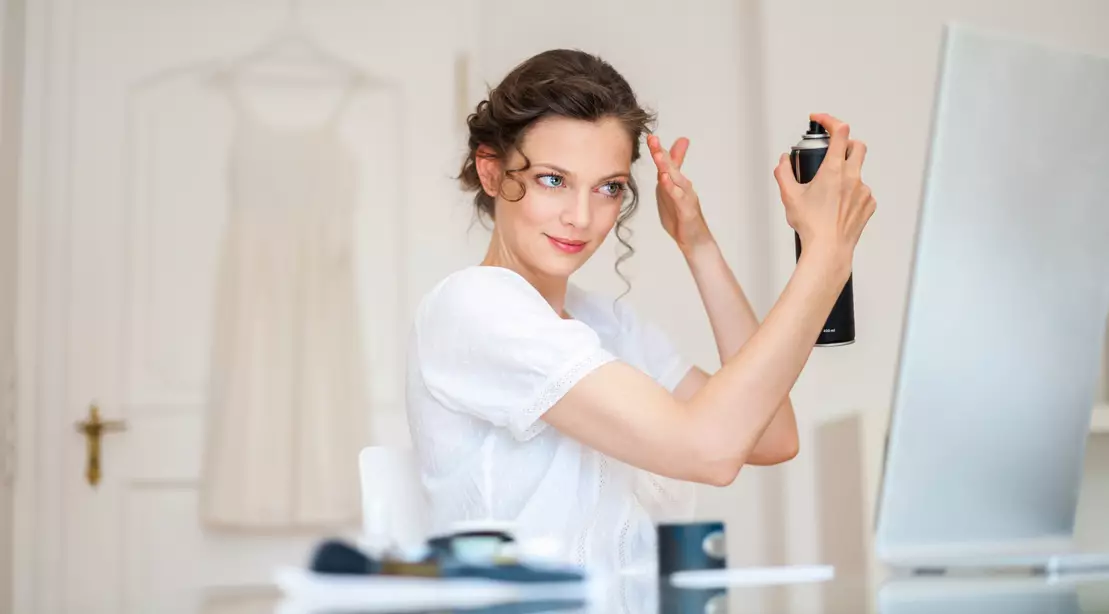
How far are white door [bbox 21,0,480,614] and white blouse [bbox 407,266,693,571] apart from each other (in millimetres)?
1436

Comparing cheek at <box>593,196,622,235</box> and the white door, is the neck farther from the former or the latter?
the white door

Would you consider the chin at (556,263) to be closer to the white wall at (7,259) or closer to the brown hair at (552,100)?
the brown hair at (552,100)

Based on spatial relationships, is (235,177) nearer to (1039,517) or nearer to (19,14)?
(19,14)

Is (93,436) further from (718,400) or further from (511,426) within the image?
(718,400)

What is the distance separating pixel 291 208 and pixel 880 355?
1.45m

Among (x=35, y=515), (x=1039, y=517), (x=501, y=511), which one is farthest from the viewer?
(x=35, y=515)

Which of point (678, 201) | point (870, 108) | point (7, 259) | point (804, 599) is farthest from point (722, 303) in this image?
point (7, 259)

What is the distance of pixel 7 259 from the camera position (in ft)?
8.87

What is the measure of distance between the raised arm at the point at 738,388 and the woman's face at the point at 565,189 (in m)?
0.24

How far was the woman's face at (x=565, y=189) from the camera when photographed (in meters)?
1.38

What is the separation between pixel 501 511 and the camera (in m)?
1.34

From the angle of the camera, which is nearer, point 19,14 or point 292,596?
point 292,596

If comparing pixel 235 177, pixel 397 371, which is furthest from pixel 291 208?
pixel 397 371

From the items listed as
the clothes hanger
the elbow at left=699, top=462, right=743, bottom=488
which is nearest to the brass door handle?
the clothes hanger
